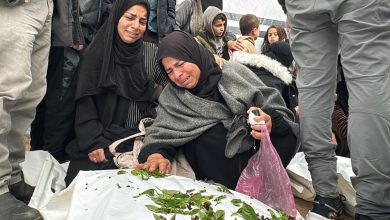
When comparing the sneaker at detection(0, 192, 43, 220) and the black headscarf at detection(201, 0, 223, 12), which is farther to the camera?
the black headscarf at detection(201, 0, 223, 12)

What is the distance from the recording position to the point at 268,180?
68.1 inches

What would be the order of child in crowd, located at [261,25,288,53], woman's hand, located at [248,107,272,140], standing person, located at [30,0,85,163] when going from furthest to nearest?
child in crowd, located at [261,25,288,53] → standing person, located at [30,0,85,163] → woman's hand, located at [248,107,272,140]

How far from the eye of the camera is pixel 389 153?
4.75 ft

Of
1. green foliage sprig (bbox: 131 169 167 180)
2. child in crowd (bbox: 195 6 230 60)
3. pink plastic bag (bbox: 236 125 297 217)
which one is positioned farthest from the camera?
child in crowd (bbox: 195 6 230 60)

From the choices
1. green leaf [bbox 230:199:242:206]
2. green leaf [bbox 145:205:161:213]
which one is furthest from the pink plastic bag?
green leaf [bbox 145:205:161:213]

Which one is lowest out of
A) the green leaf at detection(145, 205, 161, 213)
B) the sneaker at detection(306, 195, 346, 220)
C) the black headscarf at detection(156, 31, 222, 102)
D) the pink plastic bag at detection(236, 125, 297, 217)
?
the sneaker at detection(306, 195, 346, 220)

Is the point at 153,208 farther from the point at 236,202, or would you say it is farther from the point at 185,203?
the point at 236,202

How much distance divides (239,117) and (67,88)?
1.00 metres

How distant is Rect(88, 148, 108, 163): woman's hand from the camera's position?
2.17m

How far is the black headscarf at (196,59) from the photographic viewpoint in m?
2.02

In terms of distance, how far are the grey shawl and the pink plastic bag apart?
165 millimetres

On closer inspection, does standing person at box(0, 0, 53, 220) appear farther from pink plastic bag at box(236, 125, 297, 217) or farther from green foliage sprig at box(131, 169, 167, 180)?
pink plastic bag at box(236, 125, 297, 217)

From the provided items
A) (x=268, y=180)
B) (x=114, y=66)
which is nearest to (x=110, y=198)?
(x=268, y=180)

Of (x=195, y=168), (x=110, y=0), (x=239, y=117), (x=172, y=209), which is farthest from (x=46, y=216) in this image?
(x=110, y=0)
